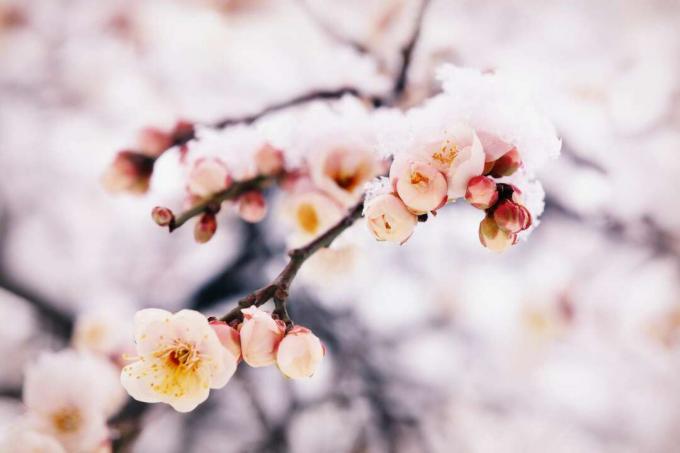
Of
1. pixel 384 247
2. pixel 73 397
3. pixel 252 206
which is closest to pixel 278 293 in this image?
pixel 252 206

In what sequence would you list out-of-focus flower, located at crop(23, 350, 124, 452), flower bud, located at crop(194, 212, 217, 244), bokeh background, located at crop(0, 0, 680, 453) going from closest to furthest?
1. flower bud, located at crop(194, 212, 217, 244)
2. out-of-focus flower, located at crop(23, 350, 124, 452)
3. bokeh background, located at crop(0, 0, 680, 453)

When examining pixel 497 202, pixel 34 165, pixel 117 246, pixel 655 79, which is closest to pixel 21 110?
pixel 34 165

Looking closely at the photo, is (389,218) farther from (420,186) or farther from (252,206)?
(252,206)

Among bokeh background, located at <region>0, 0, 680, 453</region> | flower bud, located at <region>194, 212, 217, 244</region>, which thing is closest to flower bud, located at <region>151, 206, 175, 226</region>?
Answer: flower bud, located at <region>194, 212, 217, 244</region>

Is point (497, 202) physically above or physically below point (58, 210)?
above

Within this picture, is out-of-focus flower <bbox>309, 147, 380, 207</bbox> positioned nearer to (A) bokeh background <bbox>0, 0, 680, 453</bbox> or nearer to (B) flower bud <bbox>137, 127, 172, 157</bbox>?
(B) flower bud <bbox>137, 127, 172, 157</bbox>

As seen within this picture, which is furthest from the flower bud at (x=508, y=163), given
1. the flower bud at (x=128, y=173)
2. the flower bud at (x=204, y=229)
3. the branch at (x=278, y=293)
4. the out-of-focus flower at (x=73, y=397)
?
the out-of-focus flower at (x=73, y=397)

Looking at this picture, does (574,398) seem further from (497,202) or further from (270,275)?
(497,202)
